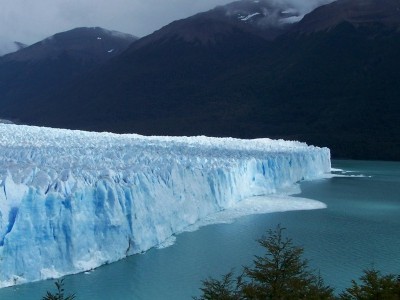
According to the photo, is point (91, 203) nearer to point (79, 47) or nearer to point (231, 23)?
point (231, 23)

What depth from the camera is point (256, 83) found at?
46031mm

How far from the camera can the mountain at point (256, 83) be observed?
123 ft

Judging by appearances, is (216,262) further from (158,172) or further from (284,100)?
(284,100)

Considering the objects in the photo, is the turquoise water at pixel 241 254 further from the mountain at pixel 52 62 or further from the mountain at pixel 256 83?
the mountain at pixel 52 62

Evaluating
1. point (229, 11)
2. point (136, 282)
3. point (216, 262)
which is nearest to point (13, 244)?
point (136, 282)

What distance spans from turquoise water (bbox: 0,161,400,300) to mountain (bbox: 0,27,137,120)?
6184cm

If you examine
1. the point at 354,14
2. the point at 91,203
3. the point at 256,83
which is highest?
the point at 354,14

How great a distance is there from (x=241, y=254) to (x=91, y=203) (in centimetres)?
246

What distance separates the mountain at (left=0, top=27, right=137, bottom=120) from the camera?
242ft

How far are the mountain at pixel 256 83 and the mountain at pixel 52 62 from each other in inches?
356

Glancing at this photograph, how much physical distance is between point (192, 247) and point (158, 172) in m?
1.60

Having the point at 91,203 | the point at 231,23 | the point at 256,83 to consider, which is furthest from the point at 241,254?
the point at 231,23

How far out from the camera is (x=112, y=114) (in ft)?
163

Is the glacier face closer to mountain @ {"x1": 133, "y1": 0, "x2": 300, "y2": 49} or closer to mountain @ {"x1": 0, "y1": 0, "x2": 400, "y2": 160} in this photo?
mountain @ {"x1": 0, "y1": 0, "x2": 400, "y2": 160}
